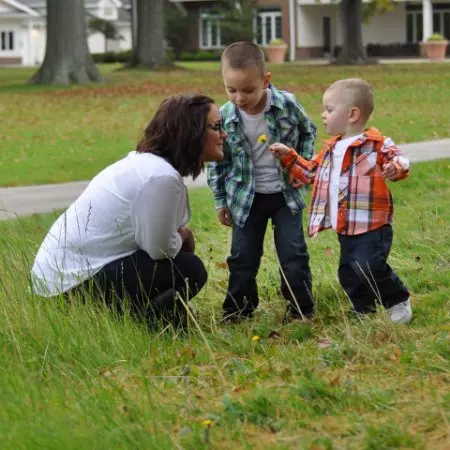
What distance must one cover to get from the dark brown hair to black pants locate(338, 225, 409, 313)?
829mm

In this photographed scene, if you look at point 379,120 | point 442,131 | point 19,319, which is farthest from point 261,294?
point 379,120

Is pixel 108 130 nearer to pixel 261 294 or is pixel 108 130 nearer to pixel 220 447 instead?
pixel 261 294

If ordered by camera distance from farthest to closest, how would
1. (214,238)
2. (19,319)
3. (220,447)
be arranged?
(214,238) → (19,319) → (220,447)

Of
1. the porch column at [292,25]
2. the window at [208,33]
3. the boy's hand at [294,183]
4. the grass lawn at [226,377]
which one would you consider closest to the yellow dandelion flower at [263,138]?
the boy's hand at [294,183]

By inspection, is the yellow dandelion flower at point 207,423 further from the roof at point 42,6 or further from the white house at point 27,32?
the roof at point 42,6

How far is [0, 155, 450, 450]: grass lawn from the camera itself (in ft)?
14.1

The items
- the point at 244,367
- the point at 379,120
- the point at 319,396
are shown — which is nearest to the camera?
the point at 319,396

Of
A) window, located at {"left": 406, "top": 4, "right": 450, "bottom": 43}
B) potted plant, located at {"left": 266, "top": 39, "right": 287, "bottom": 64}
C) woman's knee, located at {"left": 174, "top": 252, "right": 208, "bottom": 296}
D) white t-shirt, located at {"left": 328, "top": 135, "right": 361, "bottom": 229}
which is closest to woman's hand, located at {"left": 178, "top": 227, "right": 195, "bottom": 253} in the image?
woman's knee, located at {"left": 174, "top": 252, "right": 208, "bottom": 296}

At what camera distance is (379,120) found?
65.9ft

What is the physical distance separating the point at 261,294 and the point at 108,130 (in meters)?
13.7

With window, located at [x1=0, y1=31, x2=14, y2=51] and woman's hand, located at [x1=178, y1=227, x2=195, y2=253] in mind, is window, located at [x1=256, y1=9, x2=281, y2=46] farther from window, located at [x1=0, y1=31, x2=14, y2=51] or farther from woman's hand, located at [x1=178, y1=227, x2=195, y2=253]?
woman's hand, located at [x1=178, y1=227, x2=195, y2=253]

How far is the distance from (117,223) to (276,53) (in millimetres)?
57571

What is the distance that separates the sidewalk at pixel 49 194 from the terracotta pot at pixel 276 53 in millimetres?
47848

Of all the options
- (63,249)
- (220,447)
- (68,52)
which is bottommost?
(220,447)
